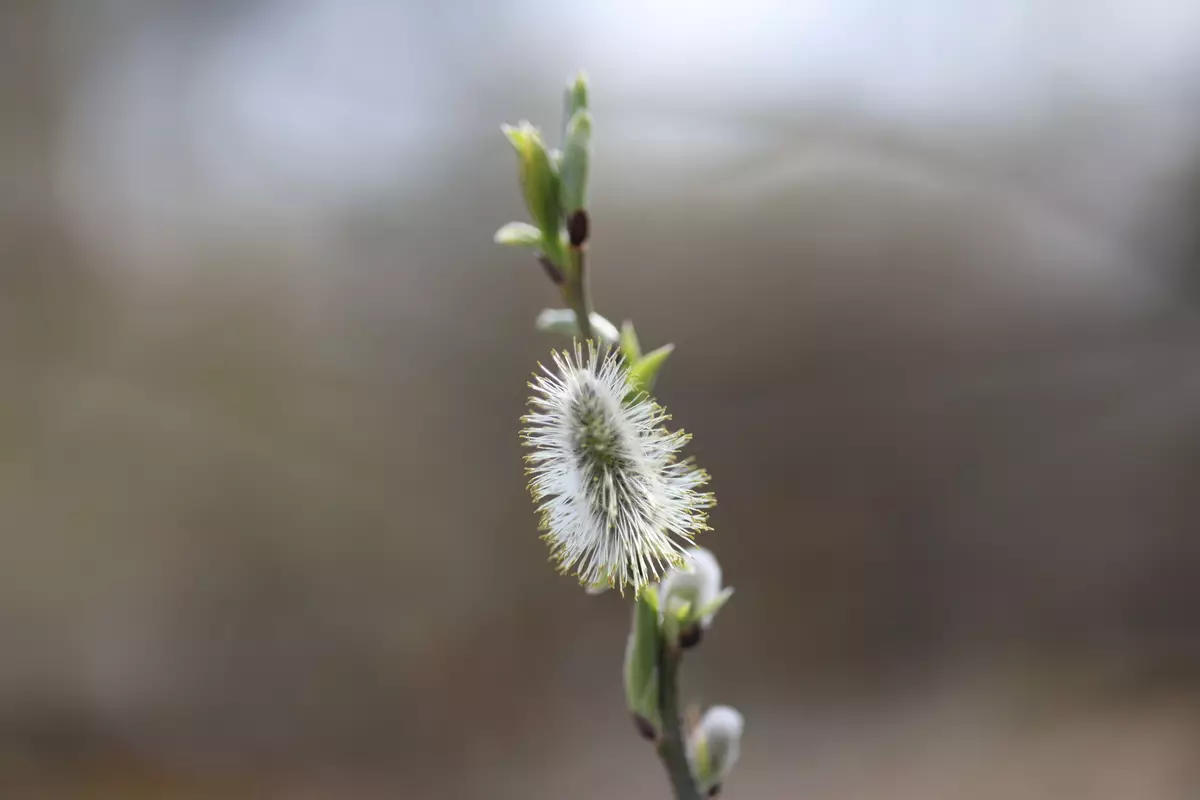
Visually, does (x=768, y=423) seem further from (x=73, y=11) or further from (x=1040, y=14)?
(x=73, y=11)

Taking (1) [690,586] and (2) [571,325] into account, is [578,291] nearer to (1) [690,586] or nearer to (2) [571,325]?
(2) [571,325]

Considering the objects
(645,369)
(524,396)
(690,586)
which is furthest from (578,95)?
(524,396)

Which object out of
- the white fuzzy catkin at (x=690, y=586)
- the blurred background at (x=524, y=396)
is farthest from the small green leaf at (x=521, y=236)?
the blurred background at (x=524, y=396)

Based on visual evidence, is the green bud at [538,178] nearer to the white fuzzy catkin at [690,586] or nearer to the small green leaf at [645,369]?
the small green leaf at [645,369]

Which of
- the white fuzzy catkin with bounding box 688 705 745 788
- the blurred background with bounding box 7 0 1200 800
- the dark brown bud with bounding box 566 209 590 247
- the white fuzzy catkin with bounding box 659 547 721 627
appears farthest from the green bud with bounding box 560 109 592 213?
the blurred background with bounding box 7 0 1200 800

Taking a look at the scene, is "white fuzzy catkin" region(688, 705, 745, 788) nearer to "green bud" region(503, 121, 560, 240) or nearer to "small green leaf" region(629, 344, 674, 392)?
"small green leaf" region(629, 344, 674, 392)

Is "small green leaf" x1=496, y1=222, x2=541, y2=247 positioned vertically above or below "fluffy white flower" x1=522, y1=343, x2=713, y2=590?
above
